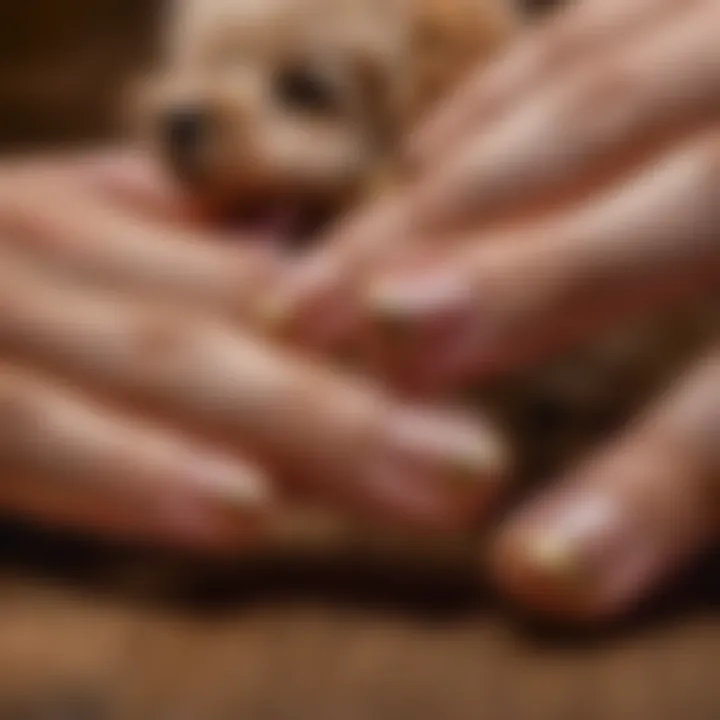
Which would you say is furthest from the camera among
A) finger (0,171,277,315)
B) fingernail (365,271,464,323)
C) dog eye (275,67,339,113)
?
dog eye (275,67,339,113)

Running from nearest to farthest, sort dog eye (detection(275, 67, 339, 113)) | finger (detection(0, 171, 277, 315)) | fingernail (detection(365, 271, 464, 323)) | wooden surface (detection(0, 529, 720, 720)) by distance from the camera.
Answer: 1. wooden surface (detection(0, 529, 720, 720))
2. fingernail (detection(365, 271, 464, 323))
3. finger (detection(0, 171, 277, 315))
4. dog eye (detection(275, 67, 339, 113))

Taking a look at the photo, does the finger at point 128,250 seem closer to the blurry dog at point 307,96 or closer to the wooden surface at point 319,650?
the blurry dog at point 307,96

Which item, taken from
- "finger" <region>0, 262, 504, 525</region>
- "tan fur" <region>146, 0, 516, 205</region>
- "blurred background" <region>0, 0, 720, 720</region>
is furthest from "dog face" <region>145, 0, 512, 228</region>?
"blurred background" <region>0, 0, 720, 720</region>

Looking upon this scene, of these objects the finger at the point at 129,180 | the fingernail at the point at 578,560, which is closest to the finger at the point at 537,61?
the finger at the point at 129,180

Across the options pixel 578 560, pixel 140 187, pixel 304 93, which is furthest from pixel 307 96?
pixel 578 560

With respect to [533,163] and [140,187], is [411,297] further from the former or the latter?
[140,187]

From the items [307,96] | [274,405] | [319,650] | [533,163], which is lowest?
[319,650]

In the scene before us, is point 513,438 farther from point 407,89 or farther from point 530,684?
point 407,89

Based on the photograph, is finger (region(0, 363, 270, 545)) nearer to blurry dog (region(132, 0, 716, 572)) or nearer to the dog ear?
blurry dog (region(132, 0, 716, 572))
